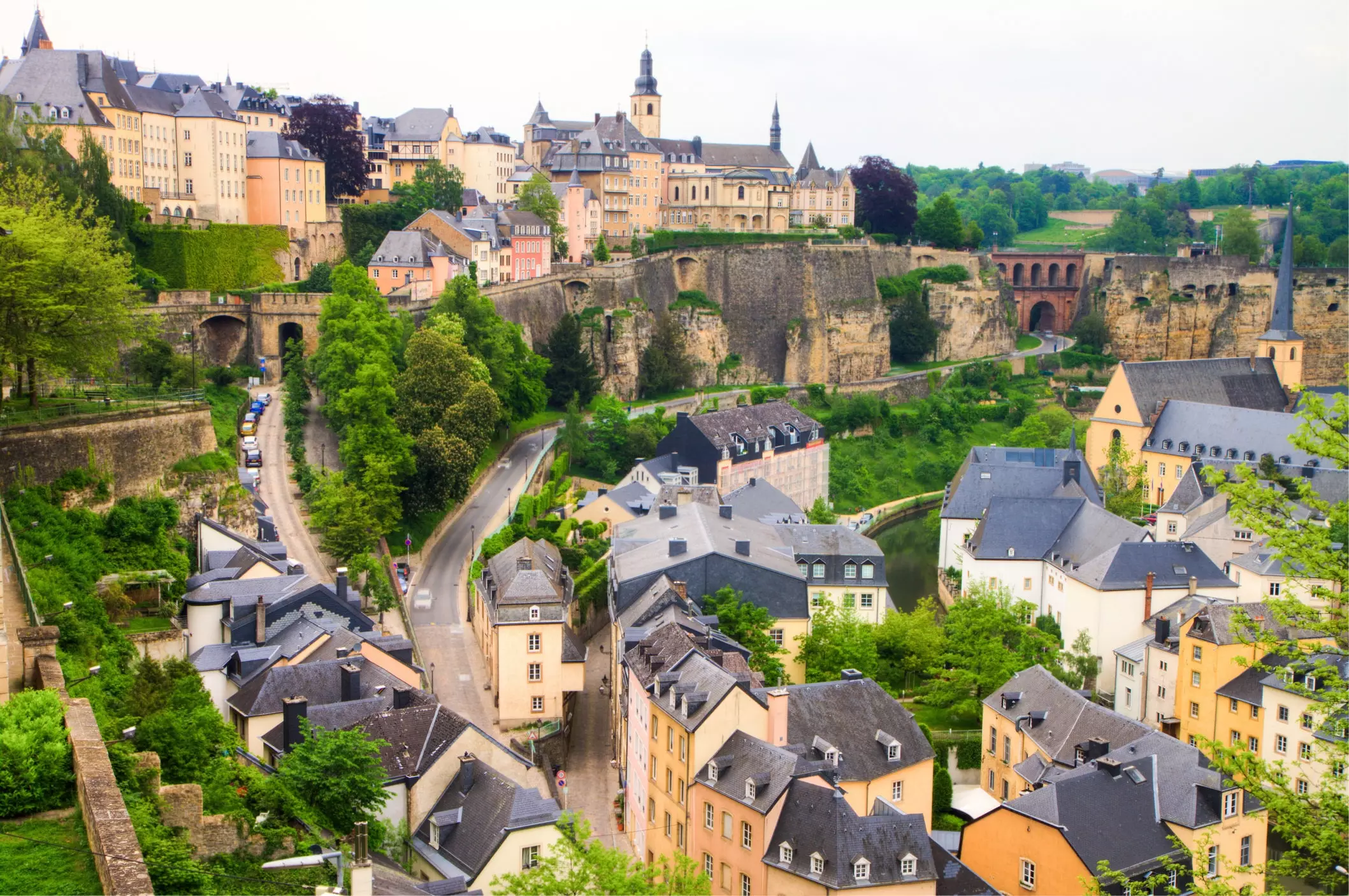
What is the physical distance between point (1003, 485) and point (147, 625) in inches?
1120

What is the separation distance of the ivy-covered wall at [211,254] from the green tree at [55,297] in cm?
1680

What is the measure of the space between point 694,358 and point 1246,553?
114ft

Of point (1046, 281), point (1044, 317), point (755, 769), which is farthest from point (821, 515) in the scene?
point (1044, 317)

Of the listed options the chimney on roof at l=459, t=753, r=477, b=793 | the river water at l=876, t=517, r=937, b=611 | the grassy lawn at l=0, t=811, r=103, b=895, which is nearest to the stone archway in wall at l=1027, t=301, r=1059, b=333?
the river water at l=876, t=517, r=937, b=611

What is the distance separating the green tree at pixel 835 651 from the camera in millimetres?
31109

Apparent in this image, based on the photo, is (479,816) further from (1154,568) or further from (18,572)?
(1154,568)

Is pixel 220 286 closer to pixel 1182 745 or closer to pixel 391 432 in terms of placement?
pixel 391 432

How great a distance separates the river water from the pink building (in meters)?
19.1

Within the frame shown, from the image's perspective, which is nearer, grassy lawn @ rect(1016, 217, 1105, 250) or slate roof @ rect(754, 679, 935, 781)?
slate roof @ rect(754, 679, 935, 781)

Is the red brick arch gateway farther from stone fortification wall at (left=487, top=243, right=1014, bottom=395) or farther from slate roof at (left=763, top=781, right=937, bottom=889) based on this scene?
slate roof at (left=763, top=781, right=937, bottom=889)

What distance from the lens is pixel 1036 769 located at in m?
26.7

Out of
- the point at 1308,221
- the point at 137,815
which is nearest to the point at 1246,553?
the point at 137,815

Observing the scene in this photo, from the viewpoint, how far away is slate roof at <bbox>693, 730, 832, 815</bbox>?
2208 centimetres

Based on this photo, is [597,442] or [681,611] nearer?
[681,611]
